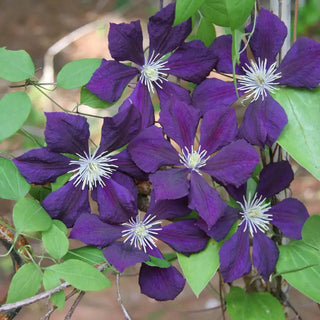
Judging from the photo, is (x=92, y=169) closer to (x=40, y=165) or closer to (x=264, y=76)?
(x=40, y=165)

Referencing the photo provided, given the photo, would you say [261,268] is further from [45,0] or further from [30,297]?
[45,0]

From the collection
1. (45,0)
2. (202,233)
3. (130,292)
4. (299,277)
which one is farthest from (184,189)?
(45,0)

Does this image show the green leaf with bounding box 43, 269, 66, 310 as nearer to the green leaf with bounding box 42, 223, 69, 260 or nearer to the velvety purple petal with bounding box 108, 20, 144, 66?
the green leaf with bounding box 42, 223, 69, 260

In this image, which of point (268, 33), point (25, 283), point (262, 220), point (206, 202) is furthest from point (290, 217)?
point (25, 283)

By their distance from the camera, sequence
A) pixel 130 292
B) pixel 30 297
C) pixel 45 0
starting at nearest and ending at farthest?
pixel 30 297 < pixel 130 292 < pixel 45 0

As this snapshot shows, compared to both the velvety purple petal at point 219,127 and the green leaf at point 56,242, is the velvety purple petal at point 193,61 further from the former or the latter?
the green leaf at point 56,242

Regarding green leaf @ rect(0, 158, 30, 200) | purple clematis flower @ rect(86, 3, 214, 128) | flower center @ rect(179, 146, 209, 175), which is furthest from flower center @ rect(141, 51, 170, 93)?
green leaf @ rect(0, 158, 30, 200)
